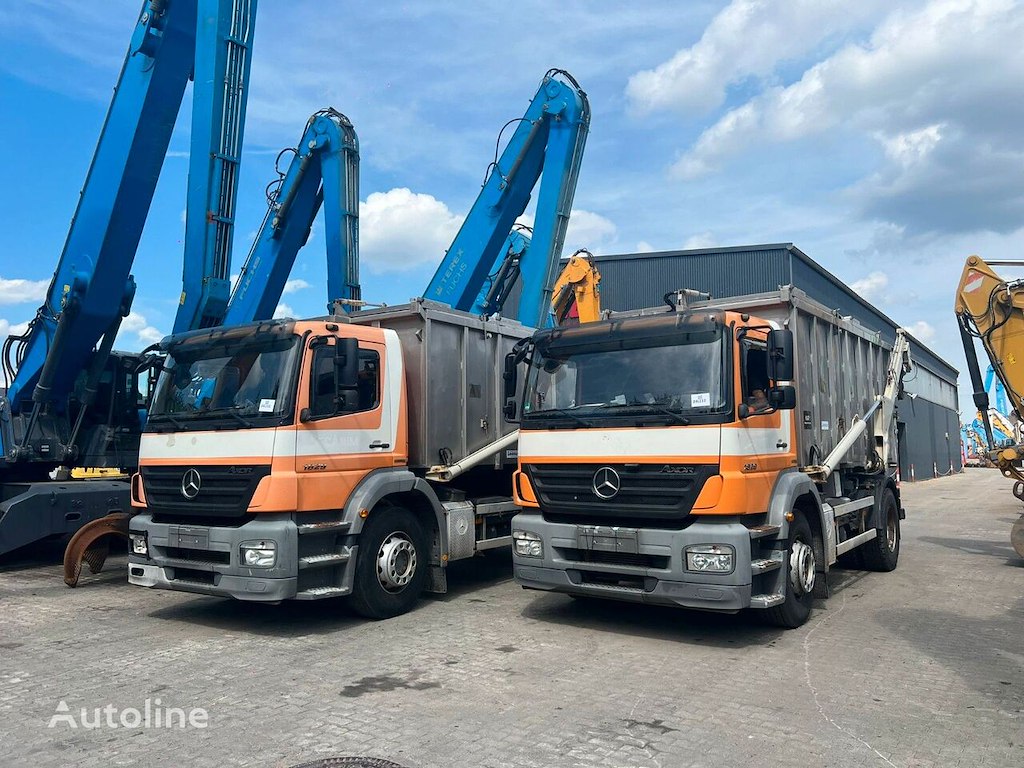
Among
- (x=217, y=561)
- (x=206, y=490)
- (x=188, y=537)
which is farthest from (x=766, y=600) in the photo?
(x=188, y=537)

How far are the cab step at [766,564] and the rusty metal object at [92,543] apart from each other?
283 inches

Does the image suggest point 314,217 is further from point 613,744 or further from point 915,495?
point 915,495

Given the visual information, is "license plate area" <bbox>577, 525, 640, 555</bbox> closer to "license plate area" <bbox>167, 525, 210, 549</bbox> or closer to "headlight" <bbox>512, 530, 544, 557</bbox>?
"headlight" <bbox>512, 530, 544, 557</bbox>

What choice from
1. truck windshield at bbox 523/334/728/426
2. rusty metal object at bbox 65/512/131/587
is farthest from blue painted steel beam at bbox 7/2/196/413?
truck windshield at bbox 523/334/728/426

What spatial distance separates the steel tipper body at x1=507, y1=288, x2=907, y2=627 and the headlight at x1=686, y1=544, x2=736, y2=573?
0.03ft

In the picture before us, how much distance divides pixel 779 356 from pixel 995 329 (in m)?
6.04

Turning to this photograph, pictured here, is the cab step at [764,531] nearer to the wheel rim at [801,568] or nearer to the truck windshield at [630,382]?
the wheel rim at [801,568]

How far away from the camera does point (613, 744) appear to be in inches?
176

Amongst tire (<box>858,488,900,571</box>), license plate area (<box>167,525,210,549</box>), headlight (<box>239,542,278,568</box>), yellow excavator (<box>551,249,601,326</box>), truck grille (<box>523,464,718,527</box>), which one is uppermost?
yellow excavator (<box>551,249,601,326</box>)

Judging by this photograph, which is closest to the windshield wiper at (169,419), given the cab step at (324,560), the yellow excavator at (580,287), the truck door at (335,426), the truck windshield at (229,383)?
the truck windshield at (229,383)

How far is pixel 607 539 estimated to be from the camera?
6754mm

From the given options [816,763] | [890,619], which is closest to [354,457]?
[816,763]

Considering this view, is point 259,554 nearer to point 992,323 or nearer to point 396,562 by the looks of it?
point 396,562

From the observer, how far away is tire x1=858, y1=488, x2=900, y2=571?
1031cm
